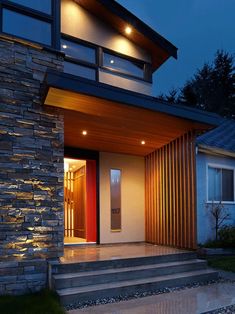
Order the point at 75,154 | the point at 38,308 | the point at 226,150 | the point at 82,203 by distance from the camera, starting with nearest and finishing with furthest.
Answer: the point at 38,308
the point at 75,154
the point at 82,203
the point at 226,150

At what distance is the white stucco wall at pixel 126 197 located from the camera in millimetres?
10461

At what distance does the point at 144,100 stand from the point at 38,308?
4087 millimetres

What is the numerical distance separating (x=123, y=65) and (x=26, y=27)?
3.82 m

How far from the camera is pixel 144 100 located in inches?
285

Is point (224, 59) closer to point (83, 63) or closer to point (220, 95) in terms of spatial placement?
point (220, 95)

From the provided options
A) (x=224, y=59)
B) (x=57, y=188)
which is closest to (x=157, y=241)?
(x=57, y=188)

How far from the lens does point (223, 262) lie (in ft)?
30.0

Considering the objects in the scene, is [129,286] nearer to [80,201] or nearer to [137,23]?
[80,201]

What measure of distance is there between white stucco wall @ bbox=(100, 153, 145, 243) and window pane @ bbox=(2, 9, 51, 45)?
4190 millimetres

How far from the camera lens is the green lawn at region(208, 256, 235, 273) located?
8672 millimetres

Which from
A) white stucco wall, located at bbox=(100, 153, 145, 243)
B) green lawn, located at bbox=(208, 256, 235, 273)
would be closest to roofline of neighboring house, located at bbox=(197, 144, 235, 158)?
white stucco wall, located at bbox=(100, 153, 145, 243)

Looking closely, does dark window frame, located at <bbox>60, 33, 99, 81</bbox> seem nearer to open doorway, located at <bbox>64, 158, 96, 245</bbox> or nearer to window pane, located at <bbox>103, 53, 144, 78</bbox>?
window pane, located at <bbox>103, 53, 144, 78</bbox>

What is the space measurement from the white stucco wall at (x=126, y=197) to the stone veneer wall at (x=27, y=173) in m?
3.58

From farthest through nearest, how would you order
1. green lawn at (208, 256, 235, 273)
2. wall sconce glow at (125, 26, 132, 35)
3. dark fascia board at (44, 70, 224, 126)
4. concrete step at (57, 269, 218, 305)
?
wall sconce glow at (125, 26, 132, 35) → green lawn at (208, 256, 235, 273) → dark fascia board at (44, 70, 224, 126) → concrete step at (57, 269, 218, 305)
